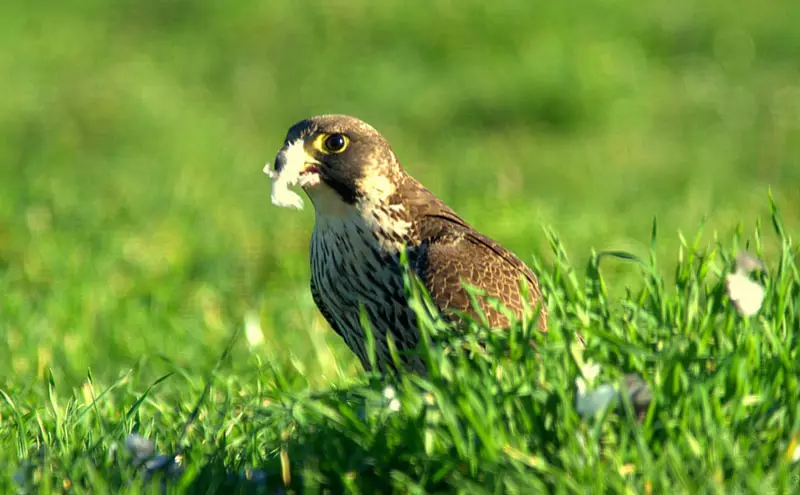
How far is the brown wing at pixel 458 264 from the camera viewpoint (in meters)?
3.99

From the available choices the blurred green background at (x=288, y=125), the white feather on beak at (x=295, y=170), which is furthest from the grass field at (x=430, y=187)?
the white feather on beak at (x=295, y=170)

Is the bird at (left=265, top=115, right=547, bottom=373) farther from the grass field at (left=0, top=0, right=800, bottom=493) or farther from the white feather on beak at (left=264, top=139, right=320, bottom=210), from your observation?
the grass field at (left=0, top=0, right=800, bottom=493)

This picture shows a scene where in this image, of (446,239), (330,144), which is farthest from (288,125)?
(446,239)

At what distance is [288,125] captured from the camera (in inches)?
422

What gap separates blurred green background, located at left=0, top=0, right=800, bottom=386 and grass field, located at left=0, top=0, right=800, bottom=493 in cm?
3

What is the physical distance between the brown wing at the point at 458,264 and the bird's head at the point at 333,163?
166 mm

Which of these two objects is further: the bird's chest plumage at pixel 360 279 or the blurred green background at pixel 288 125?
the blurred green background at pixel 288 125

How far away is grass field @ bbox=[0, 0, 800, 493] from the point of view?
9.93 feet

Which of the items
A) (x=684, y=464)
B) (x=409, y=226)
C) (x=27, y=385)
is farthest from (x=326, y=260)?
(x=684, y=464)

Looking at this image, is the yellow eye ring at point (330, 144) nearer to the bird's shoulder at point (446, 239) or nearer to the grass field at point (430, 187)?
the bird's shoulder at point (446, 239)

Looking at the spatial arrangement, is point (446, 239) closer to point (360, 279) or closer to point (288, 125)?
point (360, 279)

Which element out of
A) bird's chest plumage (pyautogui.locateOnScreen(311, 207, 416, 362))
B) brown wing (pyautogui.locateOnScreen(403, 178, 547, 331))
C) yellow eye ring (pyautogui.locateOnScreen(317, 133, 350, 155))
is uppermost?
yellow eye ring (pyautogui.locateOnScreen(317, 133, 350, 155))

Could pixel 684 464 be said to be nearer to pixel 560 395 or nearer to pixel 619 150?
pixel 560 395

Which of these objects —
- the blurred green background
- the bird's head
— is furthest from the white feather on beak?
the blurred green background
